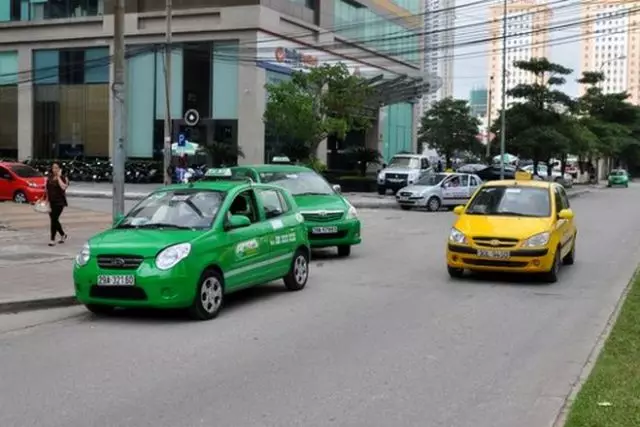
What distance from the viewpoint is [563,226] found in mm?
13273

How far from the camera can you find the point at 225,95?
147ft

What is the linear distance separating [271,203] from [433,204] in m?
21.0

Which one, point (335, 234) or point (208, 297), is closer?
point (208, 297)

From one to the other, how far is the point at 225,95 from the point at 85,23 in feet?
37.2

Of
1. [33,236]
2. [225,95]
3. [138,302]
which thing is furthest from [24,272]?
[225,95]

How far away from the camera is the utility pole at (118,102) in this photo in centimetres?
1480

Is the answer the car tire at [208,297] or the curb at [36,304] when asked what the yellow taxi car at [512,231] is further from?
the curb at [36,304]

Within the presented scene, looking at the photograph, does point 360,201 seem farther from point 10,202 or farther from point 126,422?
point 126,422

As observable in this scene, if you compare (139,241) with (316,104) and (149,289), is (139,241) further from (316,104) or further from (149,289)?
(316,104)

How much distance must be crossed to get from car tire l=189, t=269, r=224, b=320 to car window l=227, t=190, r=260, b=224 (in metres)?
1.08

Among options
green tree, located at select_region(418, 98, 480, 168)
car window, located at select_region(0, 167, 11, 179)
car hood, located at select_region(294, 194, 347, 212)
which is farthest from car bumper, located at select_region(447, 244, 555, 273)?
green tree, located at select_region(418, 98, 480, 168)

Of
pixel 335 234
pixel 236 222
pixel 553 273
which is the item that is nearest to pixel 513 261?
pixel 553 273

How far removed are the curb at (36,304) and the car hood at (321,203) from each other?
587 centimetres

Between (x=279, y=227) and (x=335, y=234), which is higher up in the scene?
(x=279, y=227)
